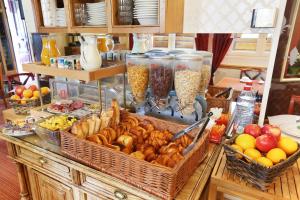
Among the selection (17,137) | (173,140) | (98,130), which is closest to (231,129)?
(173,140)

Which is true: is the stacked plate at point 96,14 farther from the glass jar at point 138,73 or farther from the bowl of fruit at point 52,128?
the bowl of fruit at point 52,128

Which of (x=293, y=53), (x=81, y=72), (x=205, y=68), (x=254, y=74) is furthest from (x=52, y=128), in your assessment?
(x=293, y=53)

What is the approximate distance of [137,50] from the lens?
136 centimetres

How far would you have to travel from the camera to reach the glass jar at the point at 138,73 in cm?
119

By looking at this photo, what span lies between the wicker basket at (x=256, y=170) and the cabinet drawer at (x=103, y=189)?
41 cm

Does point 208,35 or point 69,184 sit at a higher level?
point 208,35

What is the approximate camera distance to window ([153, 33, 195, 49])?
53.3 inches

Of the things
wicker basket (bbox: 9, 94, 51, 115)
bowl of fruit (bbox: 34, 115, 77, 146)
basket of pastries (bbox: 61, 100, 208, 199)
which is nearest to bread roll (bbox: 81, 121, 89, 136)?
basket of pastries (bbox: 61, 100, 208, 199)

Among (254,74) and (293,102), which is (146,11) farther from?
(293,102)

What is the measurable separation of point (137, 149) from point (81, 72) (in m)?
0.48

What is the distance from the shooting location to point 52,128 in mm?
1112

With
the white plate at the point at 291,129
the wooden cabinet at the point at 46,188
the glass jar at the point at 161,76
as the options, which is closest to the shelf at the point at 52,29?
the glass jar at the point at 161,76

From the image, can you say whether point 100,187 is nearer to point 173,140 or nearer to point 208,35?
point 173,140

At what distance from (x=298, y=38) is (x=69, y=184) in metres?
1.41
